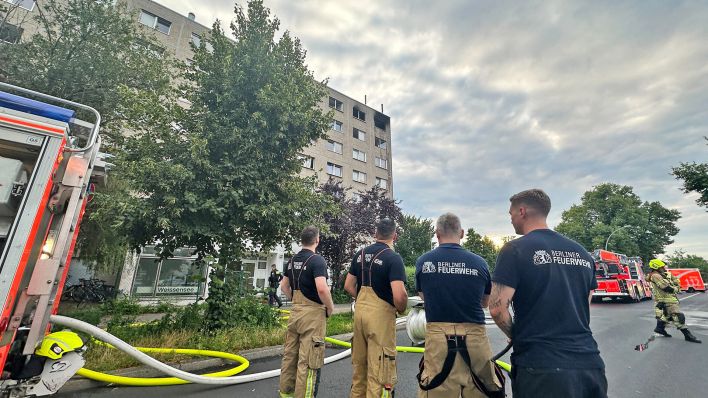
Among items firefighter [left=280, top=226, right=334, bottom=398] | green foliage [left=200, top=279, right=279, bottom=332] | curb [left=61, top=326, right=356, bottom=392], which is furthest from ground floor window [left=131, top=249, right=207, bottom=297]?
firefighter [left=280, top=226, right=334, bottom=398]

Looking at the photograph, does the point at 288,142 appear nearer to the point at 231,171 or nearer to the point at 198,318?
the point at 231,171

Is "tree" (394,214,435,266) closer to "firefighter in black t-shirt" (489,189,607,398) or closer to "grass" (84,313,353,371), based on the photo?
"grass" (84,313,353,371)

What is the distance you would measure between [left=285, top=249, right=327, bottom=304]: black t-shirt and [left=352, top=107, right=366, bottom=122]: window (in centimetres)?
3028

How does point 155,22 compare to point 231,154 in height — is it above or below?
above

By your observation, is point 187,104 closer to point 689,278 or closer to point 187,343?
point 187,343

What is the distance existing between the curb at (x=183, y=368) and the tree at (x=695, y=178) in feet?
68.4

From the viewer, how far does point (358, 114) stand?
109 ft

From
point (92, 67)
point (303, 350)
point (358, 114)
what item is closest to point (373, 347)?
point (303, 350)

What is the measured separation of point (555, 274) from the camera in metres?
2.03

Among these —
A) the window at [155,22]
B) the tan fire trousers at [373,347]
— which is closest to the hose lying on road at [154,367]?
A: the tan fire trousers at [373,347]

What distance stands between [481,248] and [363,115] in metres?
20.2

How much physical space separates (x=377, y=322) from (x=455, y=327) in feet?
2.76

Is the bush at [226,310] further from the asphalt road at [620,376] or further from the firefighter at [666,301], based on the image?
the firefighter at [666,301]

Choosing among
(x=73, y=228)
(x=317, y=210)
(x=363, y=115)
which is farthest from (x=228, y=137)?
(x=363, y=115)
